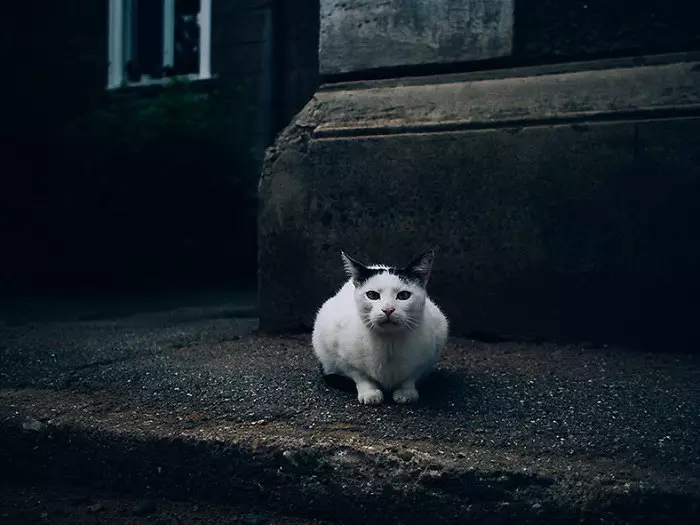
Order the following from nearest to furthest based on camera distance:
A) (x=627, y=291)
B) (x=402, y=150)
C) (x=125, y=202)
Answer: (x=627, y=291) < (x=402, y=150) < (x=125, y=202)

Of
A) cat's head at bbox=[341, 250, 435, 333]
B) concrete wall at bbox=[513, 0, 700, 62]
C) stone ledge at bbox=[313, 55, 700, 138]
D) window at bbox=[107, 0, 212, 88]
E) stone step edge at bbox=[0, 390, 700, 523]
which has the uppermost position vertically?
window at bbox=[107, 0, 212, 88]

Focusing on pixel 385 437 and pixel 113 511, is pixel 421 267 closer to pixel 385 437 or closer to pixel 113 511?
pixel 385 437

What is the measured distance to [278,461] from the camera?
6.49 feet

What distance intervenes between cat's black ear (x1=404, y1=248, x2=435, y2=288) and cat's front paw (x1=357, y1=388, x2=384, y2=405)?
41cm

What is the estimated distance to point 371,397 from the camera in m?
2.30

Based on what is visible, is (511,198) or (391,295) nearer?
(391,295)

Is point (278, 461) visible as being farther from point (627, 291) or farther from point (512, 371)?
point (627, 291)

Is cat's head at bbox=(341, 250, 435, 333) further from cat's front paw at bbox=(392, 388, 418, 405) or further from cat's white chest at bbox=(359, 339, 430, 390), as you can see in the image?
cat's front paw at bbox=(392, 388, 418, 405)

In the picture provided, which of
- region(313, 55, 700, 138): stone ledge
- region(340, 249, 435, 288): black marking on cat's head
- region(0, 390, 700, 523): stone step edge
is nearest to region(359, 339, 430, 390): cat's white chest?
region(340, 249, 435, 288): black marking on cat's head

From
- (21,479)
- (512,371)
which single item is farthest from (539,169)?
(21,479)

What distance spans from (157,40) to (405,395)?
23.8ft

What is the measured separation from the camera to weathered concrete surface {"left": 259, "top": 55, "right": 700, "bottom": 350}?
9.32 feet

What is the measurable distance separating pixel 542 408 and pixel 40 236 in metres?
5.12

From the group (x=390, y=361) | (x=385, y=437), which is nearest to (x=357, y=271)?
(x=390, y=361)
